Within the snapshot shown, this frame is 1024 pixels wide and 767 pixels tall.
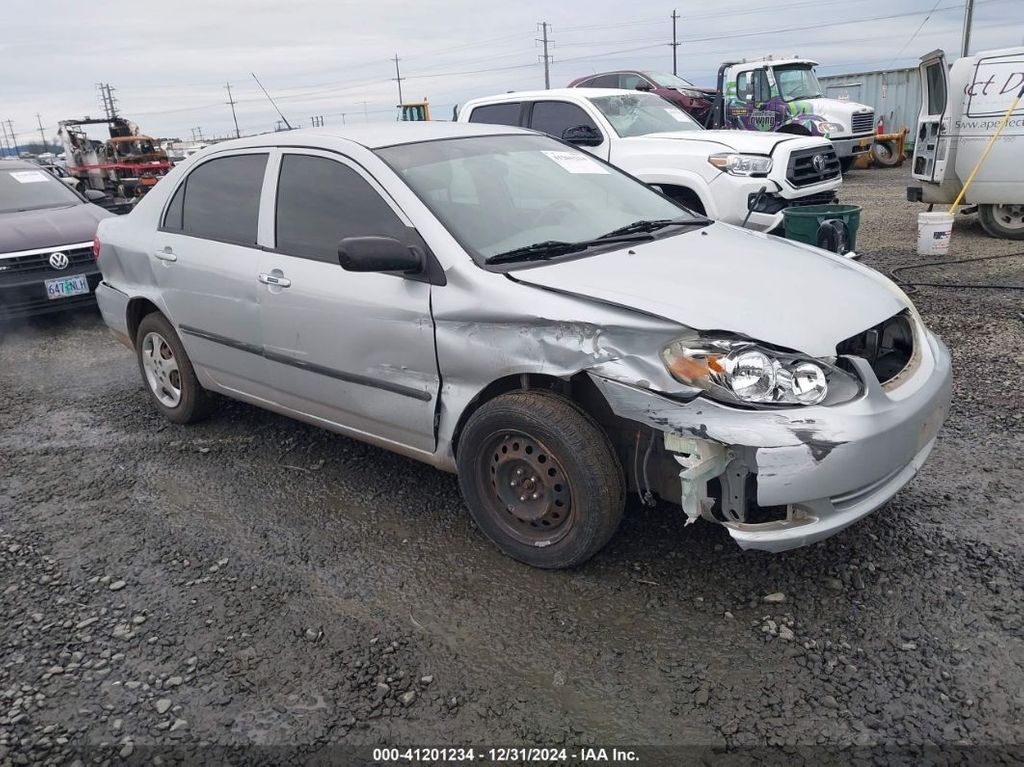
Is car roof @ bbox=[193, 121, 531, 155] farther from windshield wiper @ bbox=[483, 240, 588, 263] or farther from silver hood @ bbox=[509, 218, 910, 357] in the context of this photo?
silver hood @ bbox=[509, 218, 910, 357]

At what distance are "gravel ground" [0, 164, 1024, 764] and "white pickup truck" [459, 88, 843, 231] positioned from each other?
3788mm

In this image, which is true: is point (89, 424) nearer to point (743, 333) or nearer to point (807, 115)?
point (743, 333)

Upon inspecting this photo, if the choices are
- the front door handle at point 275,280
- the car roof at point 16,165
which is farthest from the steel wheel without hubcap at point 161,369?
the car roof at point 16,165

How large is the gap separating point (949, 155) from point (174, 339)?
327 inches

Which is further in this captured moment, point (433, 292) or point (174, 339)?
point (174, 339)

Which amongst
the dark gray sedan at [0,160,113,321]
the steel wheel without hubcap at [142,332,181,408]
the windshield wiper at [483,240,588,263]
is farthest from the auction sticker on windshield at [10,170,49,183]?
the windshield wiper at [483,240,588,263]

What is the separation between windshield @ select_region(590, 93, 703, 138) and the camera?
28.1 feet

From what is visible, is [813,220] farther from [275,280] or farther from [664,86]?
[664,86]

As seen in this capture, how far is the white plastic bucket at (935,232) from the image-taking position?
8.20 metres

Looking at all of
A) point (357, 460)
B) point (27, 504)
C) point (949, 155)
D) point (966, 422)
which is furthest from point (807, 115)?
point (27, 504)

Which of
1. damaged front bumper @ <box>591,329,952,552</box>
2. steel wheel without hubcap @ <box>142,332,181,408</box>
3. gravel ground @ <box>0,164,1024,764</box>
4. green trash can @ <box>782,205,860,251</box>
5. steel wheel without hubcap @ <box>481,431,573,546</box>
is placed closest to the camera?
gravel ground @ <box>0,164,1024,764</box>

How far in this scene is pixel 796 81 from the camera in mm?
16703

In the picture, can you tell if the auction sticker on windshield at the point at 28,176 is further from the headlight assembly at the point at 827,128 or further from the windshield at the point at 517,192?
the headlight assembly at the point at 827,128

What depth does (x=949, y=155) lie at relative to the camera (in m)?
8.87
